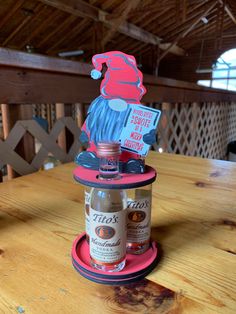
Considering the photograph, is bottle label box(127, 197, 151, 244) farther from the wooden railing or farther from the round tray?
the wooden railing

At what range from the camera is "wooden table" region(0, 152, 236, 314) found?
32 cm

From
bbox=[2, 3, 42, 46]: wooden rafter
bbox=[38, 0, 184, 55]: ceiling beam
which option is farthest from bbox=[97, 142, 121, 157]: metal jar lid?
bbox=[2, 3, 42, 46]: wooden rafter

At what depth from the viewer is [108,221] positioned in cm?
34

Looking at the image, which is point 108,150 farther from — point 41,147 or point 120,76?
point 41,147

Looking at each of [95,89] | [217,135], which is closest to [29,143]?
[95,89]

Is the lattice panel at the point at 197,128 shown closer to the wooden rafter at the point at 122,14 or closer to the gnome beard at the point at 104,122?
the gnome beard at the point at 104,122

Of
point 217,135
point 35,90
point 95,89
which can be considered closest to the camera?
point 35,90

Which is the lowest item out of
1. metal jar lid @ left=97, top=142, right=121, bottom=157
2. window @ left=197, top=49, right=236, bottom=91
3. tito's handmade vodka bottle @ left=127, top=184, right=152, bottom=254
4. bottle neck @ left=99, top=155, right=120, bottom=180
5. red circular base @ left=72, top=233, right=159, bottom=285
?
red circular base @ left=72, top=233, right=159, bottom=285

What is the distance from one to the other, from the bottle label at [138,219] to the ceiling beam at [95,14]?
4.74 meters

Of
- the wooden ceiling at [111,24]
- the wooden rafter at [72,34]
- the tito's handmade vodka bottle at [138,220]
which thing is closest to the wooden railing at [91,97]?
the tito's handmade vodka bottle at [138,220]

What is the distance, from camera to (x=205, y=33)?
768 centimetres

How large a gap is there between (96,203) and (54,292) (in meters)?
0.13

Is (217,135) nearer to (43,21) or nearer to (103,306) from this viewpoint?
(103,306)

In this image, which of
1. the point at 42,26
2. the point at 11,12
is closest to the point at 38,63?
the point at 11,12
